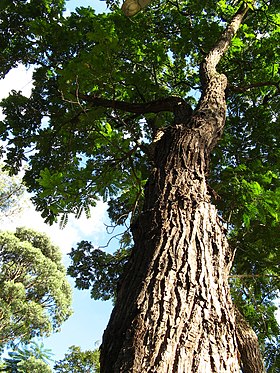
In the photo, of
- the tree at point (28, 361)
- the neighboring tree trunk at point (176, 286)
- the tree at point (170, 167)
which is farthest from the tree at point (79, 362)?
the neighboring tree trunk at point (176, 286)

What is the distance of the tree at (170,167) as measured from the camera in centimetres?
191

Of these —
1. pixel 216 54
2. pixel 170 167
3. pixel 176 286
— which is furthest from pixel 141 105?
pixel 176 286

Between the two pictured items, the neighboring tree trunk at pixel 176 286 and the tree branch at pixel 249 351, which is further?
the tree branch at pixel 249 351

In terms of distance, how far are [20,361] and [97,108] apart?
1479 cm

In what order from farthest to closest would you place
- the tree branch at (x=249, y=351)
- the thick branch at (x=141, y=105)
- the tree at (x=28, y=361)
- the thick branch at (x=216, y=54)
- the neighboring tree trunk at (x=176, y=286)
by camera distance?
the tree at (x=28, y=361)
the tree branch at (x=249, y=351)
the thick branch at (x=216, y=54)
the thick branch at (x=141, y=105)
the neighboring tree trunk at (x=176, y=286)

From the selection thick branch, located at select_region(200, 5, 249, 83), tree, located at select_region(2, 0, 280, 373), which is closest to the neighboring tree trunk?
tree, located at select_region(2, 0, 280, 373)

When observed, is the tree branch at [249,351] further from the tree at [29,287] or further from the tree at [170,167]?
the tree at [29,287]

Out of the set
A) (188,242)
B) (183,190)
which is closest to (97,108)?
(183,190)

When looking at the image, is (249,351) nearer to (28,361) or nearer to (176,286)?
(176,286)

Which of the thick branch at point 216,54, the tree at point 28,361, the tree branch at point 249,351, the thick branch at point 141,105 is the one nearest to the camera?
the thick branch at point 141,105

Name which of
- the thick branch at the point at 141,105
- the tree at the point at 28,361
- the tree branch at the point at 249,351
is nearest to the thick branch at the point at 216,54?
the thick branch at the point at 141,105

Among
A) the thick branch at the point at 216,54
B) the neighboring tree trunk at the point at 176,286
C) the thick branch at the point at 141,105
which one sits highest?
the thick branch at the point at 216,54

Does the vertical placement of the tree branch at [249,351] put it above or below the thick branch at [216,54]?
below

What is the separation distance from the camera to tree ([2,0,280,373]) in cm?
191
